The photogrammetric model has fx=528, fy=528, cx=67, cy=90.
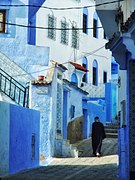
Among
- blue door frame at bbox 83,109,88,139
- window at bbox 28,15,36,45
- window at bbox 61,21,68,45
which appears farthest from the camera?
window at bbox 61,21,68,45

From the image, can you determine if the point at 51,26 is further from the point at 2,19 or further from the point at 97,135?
the point at 97,135

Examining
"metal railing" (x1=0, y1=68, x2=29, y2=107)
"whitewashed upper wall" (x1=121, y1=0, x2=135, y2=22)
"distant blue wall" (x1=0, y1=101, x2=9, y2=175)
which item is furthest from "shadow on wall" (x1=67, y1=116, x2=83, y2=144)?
"whitewashed upper wall" (x1=121, y1=0, x2=135, y2=22)

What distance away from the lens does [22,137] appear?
1800cm

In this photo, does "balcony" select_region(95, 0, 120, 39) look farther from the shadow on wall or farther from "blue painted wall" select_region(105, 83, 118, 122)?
"blue painted wall" select_region(105, 83, 118, 122)

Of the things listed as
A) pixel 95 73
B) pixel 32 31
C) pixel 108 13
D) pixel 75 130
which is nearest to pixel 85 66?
pixel 95 73

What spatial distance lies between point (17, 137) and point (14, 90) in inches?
192

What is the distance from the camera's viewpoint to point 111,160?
2011 centimetres

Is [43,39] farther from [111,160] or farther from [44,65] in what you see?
[111,160]

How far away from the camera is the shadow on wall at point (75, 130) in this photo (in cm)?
2569

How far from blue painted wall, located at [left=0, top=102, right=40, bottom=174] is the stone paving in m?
0.48

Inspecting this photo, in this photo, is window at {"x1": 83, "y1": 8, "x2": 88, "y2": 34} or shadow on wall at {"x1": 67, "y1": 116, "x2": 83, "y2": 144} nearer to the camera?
shadow on wall at {"x1": 67, "y1": 116, "x2": 83, "y2": 144}

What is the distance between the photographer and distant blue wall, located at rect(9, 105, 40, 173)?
1679 cm

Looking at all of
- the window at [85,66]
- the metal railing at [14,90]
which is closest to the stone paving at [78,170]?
the metal railing at [14,90]

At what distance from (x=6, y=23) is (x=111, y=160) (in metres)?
8.46
